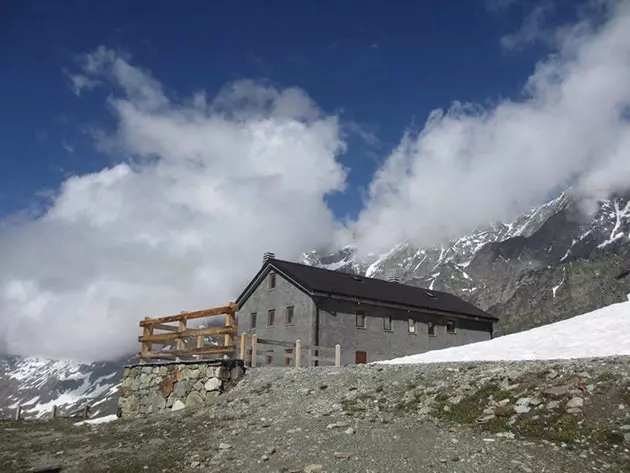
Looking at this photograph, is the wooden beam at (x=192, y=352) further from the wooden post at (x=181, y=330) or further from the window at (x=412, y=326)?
the window at (x=412, y=326)

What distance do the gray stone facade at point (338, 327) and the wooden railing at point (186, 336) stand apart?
12.9m

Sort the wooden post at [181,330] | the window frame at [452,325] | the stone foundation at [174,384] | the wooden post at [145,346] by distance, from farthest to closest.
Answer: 1. the window frame at [452,325]
2. the wooden post at [145,346]
3. the wooden post at [181,330]
4. the stone foundation at [174,384]

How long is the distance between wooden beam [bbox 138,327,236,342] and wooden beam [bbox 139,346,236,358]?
1.78 ft

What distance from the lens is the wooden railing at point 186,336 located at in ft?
73.1

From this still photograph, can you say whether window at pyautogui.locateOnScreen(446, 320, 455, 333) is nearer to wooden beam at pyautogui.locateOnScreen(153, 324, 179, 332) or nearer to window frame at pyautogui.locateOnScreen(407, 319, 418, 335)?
window frame at pyautogui.locateOnScreen(407, 319, 418, 335)

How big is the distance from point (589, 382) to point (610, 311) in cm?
1843

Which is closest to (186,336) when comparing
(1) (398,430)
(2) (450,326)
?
(1) (398,430)

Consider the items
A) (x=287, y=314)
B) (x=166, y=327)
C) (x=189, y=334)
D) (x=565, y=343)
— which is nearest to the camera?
(x=565, y=343)

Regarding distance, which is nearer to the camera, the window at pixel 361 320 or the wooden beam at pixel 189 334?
the wooden beam at pixel 189 334

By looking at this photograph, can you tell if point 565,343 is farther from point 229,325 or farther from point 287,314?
point 287,314

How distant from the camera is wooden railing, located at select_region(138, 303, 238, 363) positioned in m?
22.3

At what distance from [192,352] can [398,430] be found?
12802 millimetres

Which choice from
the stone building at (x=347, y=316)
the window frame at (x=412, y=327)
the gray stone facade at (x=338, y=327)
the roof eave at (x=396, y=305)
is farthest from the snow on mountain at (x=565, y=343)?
the window frame at (x=412, y=327)

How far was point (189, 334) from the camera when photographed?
23531 mm
